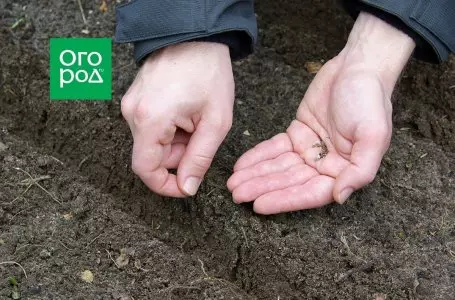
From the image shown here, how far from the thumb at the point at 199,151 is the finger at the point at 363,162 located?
→ 322 mm

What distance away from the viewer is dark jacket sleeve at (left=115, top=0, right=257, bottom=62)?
5.91 feet

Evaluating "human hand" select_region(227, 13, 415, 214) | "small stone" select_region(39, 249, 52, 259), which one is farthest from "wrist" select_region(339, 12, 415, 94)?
"small stone" select_region(39, 249, 52, 259)

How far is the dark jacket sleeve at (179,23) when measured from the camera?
Result: 1801 mm

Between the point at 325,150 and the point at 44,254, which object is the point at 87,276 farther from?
the point at 325,150

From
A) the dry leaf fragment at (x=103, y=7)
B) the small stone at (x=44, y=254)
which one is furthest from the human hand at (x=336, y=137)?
the dry leaf fragment at (x=103, y=7)

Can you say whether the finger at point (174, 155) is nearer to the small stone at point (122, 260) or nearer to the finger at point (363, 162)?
the small stone at point (122, 260)

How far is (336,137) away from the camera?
1.86 metres

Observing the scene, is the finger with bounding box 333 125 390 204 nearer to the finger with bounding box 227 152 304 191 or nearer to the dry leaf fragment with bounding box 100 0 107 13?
the finger with bounding box 227 152 304 191

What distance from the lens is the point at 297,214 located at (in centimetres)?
187

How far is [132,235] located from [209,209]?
222mm

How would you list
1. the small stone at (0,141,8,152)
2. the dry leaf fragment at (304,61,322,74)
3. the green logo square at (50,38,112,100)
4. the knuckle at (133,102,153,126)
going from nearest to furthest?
the knuckle at (133,102,153,126) < the small stone at (0,141,8,152) < the green logo square at (50,38,112,100) < the dry leaf fragment at (304,61,322,74)

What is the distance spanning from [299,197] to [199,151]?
0.28 meters

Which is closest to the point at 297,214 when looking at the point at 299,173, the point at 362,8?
the point at 299,173

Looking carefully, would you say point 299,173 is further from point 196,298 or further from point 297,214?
point 196,298
